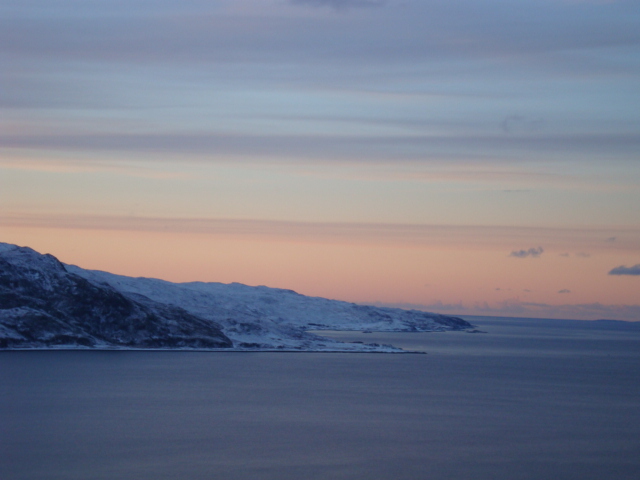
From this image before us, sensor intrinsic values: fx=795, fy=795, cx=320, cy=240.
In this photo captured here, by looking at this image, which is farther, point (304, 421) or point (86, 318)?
point (86, 318)

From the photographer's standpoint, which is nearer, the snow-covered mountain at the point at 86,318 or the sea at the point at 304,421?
the sea at the point at 304,421

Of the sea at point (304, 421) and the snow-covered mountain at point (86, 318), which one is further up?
the snow-covered mountain at point (86, 318)

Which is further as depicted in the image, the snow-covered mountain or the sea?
the snow-covered mountain

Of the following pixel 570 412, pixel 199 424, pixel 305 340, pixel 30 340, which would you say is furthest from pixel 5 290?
pixel 570 412

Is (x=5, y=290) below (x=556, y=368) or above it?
above

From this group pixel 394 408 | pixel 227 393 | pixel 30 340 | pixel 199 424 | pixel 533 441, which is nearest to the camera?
pixel 533 441

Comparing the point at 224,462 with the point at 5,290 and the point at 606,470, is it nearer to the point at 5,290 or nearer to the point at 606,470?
the point at 606,470

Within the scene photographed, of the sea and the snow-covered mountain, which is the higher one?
the snow-covered mountain

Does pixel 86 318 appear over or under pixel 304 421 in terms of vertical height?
over
